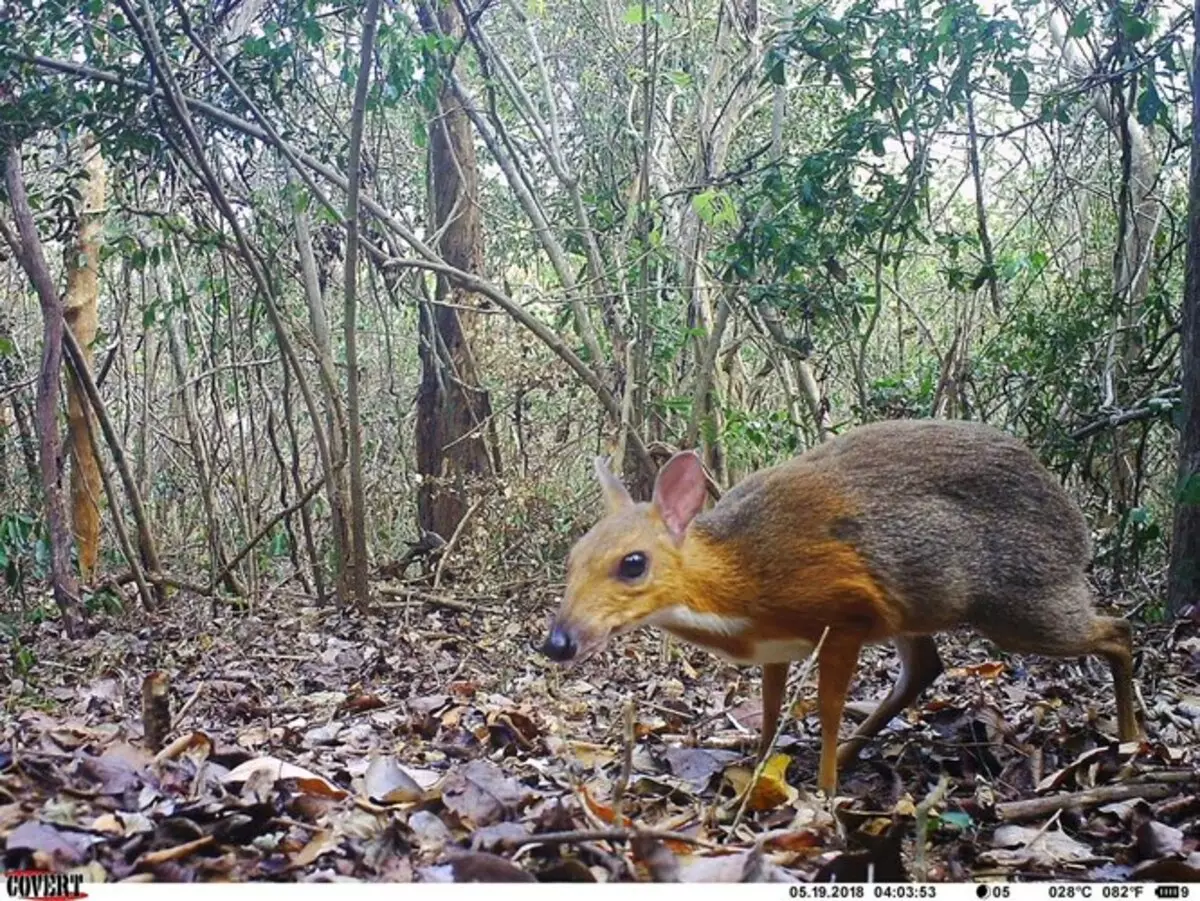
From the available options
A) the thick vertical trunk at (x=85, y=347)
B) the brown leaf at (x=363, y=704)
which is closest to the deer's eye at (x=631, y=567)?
the brown leaf at (x=363, y=704)

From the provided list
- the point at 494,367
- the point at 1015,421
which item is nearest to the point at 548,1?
the point at 494,367

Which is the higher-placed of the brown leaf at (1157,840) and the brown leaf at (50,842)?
the brown leaf at (50,842)

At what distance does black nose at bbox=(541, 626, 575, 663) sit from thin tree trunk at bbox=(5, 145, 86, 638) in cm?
400

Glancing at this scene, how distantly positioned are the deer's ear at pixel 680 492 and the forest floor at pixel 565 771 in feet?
1.78

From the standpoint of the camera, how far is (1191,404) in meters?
5.05

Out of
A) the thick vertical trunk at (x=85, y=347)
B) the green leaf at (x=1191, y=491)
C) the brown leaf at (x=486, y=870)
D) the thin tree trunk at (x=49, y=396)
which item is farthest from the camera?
the thick vertical trunk at (x=85, y=347)

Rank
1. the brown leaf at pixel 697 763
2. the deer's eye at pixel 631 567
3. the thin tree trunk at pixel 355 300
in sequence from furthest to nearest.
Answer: the thin tree trunk at pixel 355 300 → the brown leaf at pixel 697 763 → the deer's eye at pixel 631 567

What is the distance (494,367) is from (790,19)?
130 inches

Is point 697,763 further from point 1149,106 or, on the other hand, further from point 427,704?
point 1149,106

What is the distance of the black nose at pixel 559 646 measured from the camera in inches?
131

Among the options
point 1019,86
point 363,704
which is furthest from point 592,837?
point 1019,86

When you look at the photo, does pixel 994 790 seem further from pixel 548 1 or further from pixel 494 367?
pixel 548 1

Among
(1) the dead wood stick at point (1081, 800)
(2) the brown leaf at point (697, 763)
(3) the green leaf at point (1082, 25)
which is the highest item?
(3) the green leaf at point (1082, 25)

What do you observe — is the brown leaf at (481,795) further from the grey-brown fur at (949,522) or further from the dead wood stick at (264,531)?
the dead wood stick at (264,531)
